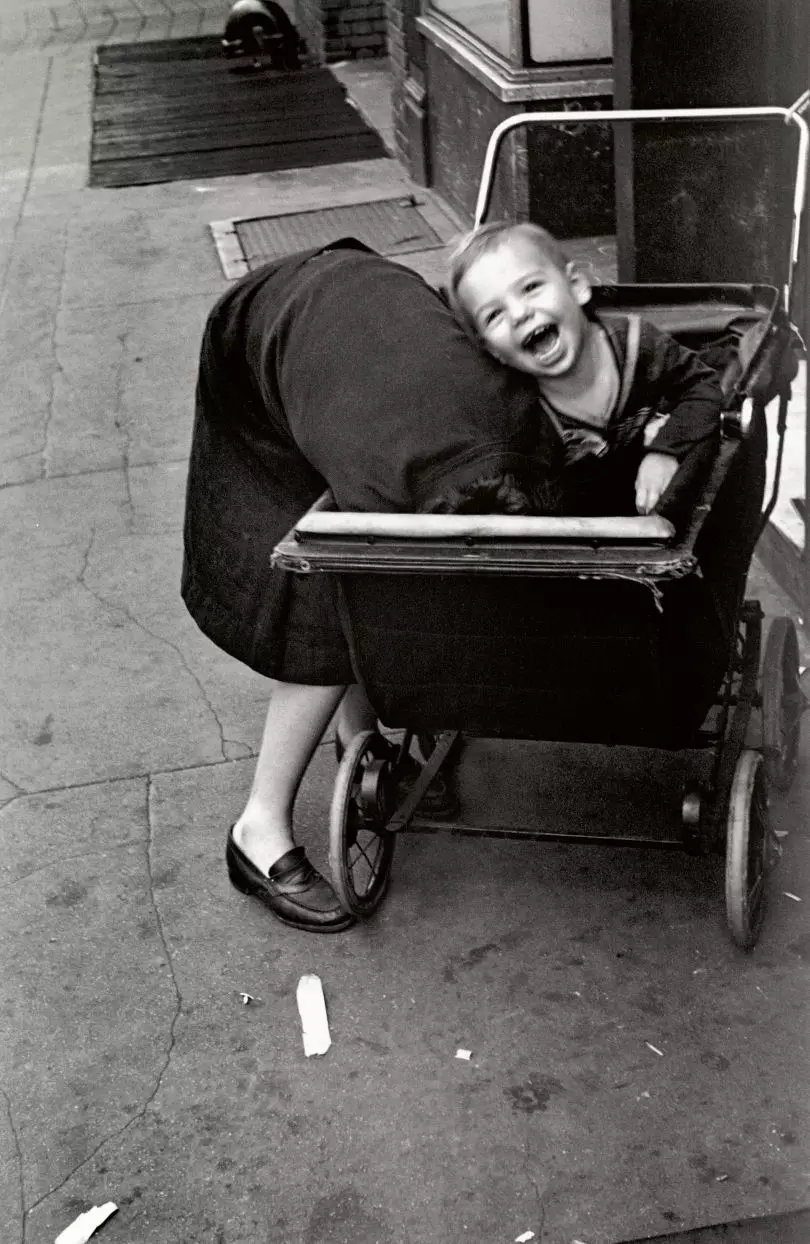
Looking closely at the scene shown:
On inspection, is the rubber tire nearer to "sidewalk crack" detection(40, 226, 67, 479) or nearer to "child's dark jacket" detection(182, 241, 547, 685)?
"child's dark jacket" detection(182, 241, 547, 685)

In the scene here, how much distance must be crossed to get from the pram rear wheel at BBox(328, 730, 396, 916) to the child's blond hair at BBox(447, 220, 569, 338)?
35.6 inches

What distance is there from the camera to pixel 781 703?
3398 millimetres

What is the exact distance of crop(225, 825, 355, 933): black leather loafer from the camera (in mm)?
3246

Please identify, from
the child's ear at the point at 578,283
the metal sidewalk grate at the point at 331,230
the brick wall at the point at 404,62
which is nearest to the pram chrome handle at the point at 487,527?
the child's ear at the point at 578,283

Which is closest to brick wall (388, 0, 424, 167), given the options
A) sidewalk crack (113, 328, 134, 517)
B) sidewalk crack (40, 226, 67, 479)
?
sidewalk crack (40, 226, 67, 479)

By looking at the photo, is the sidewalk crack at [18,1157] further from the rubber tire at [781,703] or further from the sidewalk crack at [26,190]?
the sidewalk crack at [26,190]

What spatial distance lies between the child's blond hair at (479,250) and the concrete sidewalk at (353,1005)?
1231mm

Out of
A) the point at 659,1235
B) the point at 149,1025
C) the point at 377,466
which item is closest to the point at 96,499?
the point at 149,1025

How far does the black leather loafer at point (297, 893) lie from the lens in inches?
128

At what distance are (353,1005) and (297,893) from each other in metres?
0.32

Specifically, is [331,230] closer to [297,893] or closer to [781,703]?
[781,703]

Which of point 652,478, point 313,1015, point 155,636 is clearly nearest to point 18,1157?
point 313,1015

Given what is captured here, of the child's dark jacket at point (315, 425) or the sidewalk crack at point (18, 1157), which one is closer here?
the child's dark jacket at point (315, 425)

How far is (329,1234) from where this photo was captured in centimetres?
254
